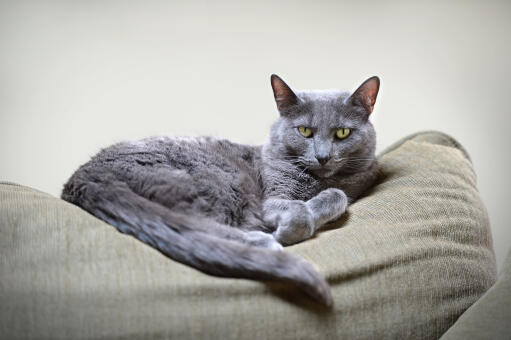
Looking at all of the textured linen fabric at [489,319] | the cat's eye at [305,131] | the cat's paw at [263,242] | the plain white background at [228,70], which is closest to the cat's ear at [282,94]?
the cat's eye at [305,131]

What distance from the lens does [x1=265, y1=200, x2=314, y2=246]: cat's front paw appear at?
144 centimetres

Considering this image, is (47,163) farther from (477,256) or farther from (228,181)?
(477,256)

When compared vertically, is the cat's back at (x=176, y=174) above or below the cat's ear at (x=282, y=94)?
below

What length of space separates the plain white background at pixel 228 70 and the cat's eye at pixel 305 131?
817 mm

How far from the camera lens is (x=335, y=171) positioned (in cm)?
169

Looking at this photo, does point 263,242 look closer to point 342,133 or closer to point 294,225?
point 294,225

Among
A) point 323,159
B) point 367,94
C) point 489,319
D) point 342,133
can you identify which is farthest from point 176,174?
point 489,319

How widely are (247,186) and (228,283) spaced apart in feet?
1.82

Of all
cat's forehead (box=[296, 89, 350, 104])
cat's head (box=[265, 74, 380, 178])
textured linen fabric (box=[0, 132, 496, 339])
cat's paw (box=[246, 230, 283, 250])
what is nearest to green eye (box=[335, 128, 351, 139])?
cat's head (box=[265, 74, 380, 178])

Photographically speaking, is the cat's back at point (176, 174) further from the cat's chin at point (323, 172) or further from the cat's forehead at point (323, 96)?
the cat's forehead at point (323, 96)

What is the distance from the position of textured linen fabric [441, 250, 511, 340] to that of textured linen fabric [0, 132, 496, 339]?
0.09 meters

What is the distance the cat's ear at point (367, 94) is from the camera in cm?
168

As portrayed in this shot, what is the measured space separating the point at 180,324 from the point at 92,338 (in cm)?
20

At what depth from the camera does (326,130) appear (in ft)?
5.44
